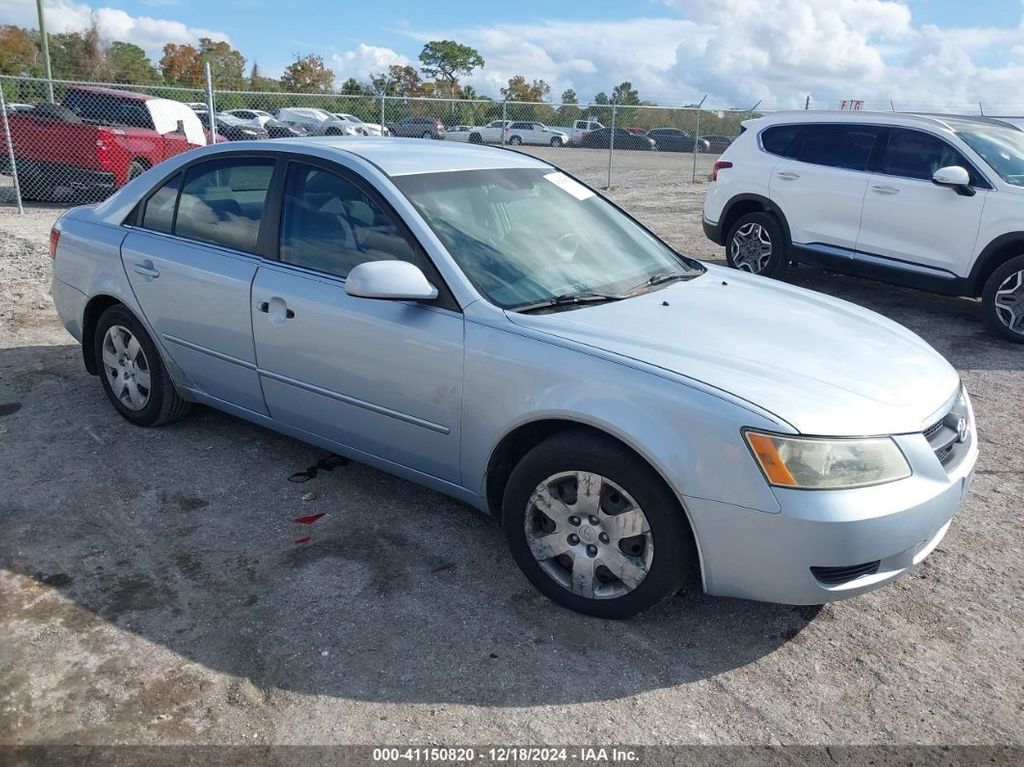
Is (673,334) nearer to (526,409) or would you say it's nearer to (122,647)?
(526,409)

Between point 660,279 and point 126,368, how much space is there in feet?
9.90

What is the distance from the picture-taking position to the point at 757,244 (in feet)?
29.9

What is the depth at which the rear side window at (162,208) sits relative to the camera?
4574 millimetres

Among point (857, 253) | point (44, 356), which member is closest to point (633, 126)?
point (857, 253)

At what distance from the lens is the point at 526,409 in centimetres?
317

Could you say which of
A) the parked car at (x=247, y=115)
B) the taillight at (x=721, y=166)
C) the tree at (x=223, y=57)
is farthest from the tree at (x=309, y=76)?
the taillight at (x=721, y=166)

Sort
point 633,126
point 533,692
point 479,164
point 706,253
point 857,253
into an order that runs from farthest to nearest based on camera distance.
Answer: point 633,126, point 706,253, point 857,253, point 479,164, point 533,692

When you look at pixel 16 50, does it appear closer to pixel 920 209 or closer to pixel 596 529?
pixel 920 209

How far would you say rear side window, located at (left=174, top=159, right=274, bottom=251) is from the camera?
4.16 m

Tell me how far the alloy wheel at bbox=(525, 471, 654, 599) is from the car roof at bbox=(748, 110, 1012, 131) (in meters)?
6.45

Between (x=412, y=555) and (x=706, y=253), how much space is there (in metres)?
8.28

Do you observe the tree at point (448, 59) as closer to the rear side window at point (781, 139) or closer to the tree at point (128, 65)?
the tree at point (128, 65)

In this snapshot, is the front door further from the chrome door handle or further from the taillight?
the taillight

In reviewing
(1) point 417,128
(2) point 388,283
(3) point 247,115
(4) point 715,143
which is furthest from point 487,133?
(2) point 388,283
